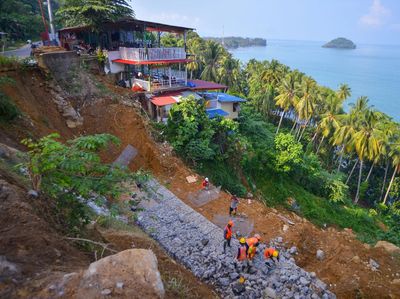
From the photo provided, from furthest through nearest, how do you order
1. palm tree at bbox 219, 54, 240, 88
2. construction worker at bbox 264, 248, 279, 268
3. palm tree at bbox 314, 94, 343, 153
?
palm tree at bbox 219, 54, 240, 88
palm tree at bbox 314, 94, 343, 153
construction worker at bbox 264, 248, 279, 268

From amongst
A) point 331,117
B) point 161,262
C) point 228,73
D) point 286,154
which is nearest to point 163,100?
point 286,154

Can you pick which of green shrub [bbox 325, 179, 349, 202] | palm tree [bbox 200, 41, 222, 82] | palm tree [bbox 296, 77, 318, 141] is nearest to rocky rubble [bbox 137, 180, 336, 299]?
green shrub [bbox 325, 179, 349, 202]

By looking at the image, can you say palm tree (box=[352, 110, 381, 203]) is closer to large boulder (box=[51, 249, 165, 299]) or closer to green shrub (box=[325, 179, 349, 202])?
green shrub (box=[325, 179, 349, 202])

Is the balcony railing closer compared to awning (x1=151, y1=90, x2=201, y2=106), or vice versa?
awning (x1=151, y1=90, x2=201, y2=106)

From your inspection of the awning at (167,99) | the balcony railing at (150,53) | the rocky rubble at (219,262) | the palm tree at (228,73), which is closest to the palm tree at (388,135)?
the awning at (167,99)

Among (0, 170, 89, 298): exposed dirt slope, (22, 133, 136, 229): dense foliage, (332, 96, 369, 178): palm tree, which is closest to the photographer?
(0, 170, 89, 298): exposed dirt slope

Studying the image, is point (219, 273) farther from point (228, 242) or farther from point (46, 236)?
point (46, 236)

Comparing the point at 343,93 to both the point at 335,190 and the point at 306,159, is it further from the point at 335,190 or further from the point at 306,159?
the point at 335,190
